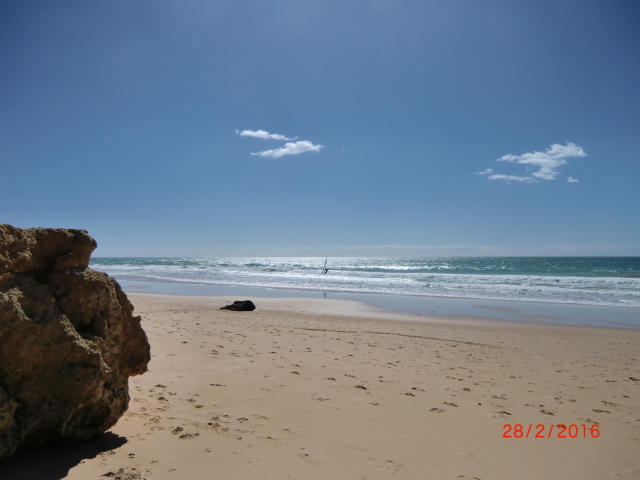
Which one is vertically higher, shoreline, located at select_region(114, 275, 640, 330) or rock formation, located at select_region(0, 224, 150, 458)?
rock formation, located at select_region(0, 224, 150, 458)

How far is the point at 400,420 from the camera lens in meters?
4.39

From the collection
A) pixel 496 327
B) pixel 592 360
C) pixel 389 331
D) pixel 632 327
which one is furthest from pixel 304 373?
pixel 632 327

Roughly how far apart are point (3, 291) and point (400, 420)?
3.95 meters

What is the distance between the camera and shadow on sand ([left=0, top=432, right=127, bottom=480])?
273 centimetres

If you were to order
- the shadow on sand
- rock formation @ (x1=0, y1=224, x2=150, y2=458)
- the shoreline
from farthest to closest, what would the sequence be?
the shoreline < rock formation @ (x1=0, y1=224, x2=150, y2=458) < the shadow on sand

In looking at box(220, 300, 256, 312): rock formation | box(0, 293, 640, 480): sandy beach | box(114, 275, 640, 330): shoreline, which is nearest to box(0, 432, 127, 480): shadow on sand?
box(0, 293, 640, 480): sandy beach

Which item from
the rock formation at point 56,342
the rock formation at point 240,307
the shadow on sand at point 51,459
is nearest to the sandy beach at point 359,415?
the shadow on sand at point 51,459

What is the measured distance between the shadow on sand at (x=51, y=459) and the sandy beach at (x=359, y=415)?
12mm

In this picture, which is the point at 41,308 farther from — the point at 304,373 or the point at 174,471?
the point at 304,373

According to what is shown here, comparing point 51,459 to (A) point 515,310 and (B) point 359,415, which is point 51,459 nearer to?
(B) point 359,415
